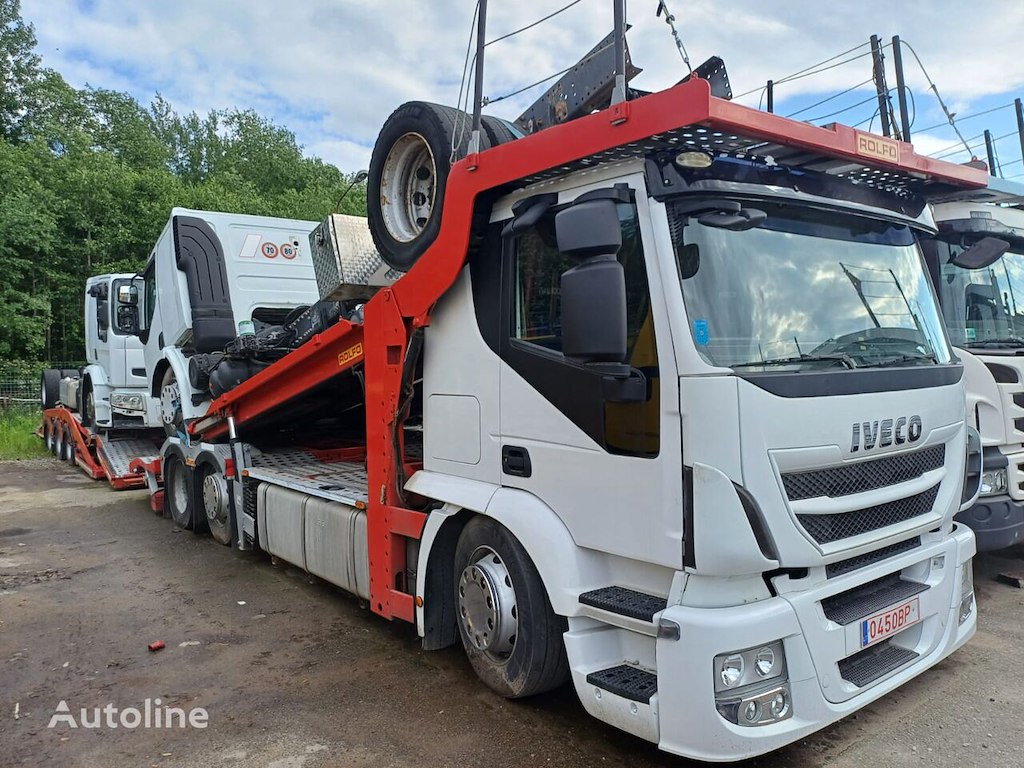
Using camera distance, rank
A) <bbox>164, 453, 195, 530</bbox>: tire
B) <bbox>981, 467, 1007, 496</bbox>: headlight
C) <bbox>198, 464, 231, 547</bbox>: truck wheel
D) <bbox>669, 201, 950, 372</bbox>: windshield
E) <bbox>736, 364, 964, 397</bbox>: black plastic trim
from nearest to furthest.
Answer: <bbox>736, 364, 964, 397</bbox>: black plastic trim, <bbox>669, 201, 950, 372</bbox>: windshield, <bbox>981, 467, 1007, 496</bbox>: headlight, <bbox>198, 464, 231, 547</bbox>: truck wheel, <bbox>164, 453, 195, 530</bbox>: tire

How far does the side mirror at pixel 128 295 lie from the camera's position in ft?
29.9

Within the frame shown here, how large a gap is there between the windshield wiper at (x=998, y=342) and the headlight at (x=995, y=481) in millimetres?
911

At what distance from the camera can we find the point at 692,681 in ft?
8.64

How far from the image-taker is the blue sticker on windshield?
9.02ft

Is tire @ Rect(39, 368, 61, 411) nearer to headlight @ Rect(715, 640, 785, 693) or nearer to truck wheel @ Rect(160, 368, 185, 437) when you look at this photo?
truck wheel @ Rect(160, 368, 185, 437)

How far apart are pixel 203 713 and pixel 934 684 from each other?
3.71 metres

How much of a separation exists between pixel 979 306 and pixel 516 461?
4017mm

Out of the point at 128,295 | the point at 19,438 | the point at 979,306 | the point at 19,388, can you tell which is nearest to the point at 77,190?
the point at 19,388

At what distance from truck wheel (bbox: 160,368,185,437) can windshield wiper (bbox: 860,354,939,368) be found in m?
6.31

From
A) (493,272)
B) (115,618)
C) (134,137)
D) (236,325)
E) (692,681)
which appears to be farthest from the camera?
(134,137)

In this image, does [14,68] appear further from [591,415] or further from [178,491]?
[591,415]

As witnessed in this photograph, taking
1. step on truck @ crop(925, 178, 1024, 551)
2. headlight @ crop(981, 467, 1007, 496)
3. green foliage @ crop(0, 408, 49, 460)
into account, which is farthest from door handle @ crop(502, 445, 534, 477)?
green foliage @ crop(0, 408, 49, 460)

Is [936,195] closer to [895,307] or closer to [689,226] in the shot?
[895,307]

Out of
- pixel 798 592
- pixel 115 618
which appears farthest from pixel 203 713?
pixel 798 592
